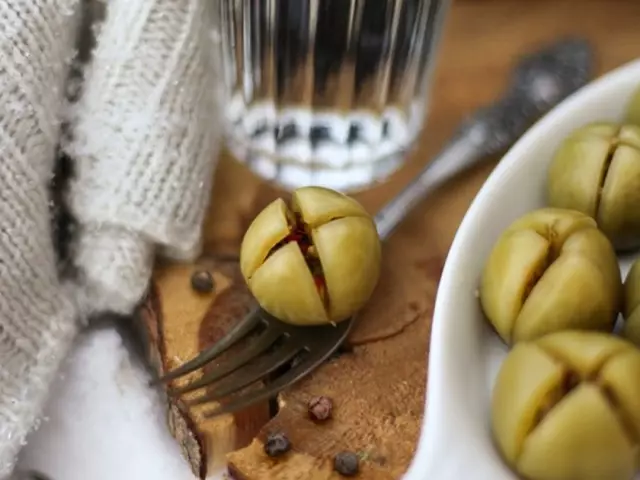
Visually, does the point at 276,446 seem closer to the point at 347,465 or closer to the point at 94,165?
the point at 347,465

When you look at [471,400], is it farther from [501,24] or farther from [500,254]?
[501,24]

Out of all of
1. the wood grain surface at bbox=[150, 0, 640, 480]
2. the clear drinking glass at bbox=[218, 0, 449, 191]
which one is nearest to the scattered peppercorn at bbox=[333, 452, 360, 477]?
the wood grain surface at bbox=[150, 0, 640, 480]

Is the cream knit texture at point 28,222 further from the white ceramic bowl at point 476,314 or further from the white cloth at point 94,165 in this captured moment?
the white ceramic bowl at point 476,314

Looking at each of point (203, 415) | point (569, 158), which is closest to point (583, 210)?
point (569, 158)

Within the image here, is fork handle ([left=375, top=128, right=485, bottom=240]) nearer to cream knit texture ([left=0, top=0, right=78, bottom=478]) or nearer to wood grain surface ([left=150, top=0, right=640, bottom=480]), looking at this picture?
wood grain surface ([left=150, top=0, right=640, bottom=480])

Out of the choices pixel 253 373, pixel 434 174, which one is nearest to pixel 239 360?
pixel 253 373
